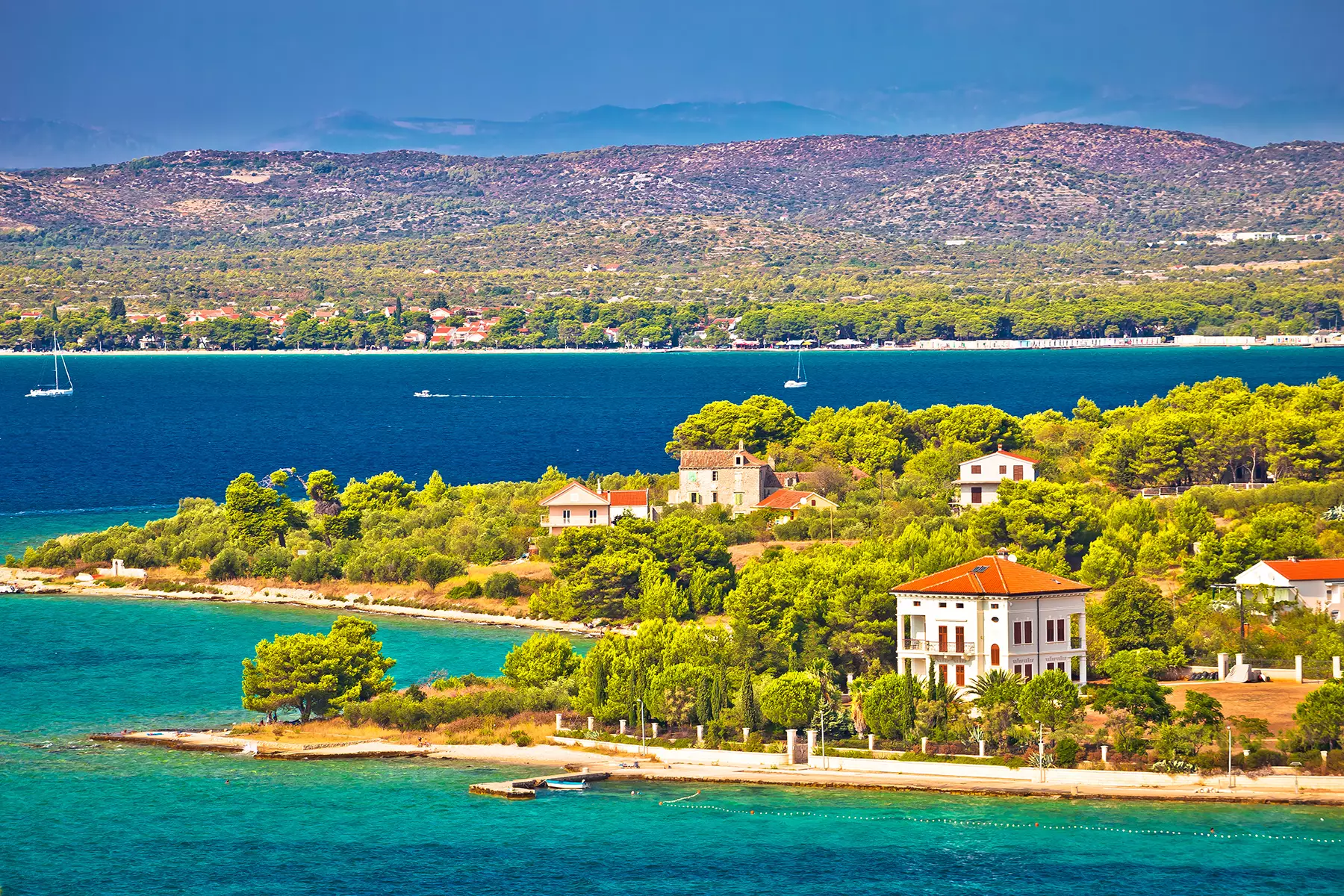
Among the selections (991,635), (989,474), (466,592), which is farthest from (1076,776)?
(989,474)

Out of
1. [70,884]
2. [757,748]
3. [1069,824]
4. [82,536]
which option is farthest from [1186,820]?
[82,536]

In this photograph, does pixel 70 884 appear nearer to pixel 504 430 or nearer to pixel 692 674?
pixel 692 674

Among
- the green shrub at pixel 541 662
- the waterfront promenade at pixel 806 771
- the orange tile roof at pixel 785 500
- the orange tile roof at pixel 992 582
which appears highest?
the orange tile roof at pixel 785 500

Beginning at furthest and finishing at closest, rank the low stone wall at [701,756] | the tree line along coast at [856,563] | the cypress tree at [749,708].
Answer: the cypress tree at [749,708] → the tree line along coast at [856,563] → the low stone wall at [701,756]

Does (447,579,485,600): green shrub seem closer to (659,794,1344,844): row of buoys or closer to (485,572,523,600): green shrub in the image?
(485,572,523,600): green shrub

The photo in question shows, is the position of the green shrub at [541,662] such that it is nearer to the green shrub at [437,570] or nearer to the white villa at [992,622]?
the white villa at [992,622]

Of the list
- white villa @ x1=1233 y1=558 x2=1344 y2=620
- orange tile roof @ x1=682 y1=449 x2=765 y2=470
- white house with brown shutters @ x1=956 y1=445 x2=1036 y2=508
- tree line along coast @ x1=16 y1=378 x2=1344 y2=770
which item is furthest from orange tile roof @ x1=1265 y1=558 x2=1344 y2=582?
orange tile roof @ x1=682 y1=449 x2=765 y2=470

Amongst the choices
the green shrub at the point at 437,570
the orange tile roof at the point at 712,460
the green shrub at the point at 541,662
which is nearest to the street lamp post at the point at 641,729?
the green shrub at the point at 541,662
